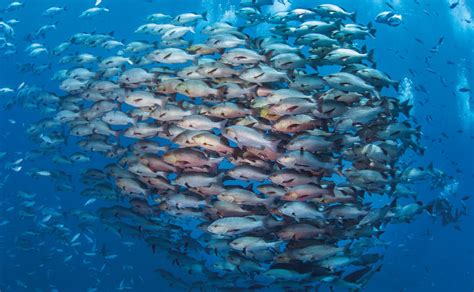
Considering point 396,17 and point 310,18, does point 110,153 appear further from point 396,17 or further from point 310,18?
point 396,17

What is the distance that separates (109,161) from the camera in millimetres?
26562

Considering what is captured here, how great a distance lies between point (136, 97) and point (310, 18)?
424cm

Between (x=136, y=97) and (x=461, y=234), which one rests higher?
(x=136, y=97)

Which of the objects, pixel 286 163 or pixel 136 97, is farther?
pixel 136 97

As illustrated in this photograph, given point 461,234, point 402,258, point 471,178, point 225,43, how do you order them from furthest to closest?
point 461,234 → point 471,178 → point 402,258 → point 225,43

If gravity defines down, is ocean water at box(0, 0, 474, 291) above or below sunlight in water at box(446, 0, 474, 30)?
below

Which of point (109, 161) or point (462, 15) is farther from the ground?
point (462, 15)

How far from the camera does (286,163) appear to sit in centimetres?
727

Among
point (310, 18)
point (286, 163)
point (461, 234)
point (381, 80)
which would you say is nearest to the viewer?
point (286, 163)

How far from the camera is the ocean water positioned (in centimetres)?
2391

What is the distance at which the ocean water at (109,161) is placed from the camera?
78.4ft

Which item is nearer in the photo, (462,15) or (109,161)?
(109,161)

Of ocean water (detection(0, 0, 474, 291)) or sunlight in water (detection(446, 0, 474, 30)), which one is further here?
sunlight in water (detection(446, 0, 474, 30))

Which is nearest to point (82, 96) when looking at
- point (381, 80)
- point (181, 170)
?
point (181, 170)
